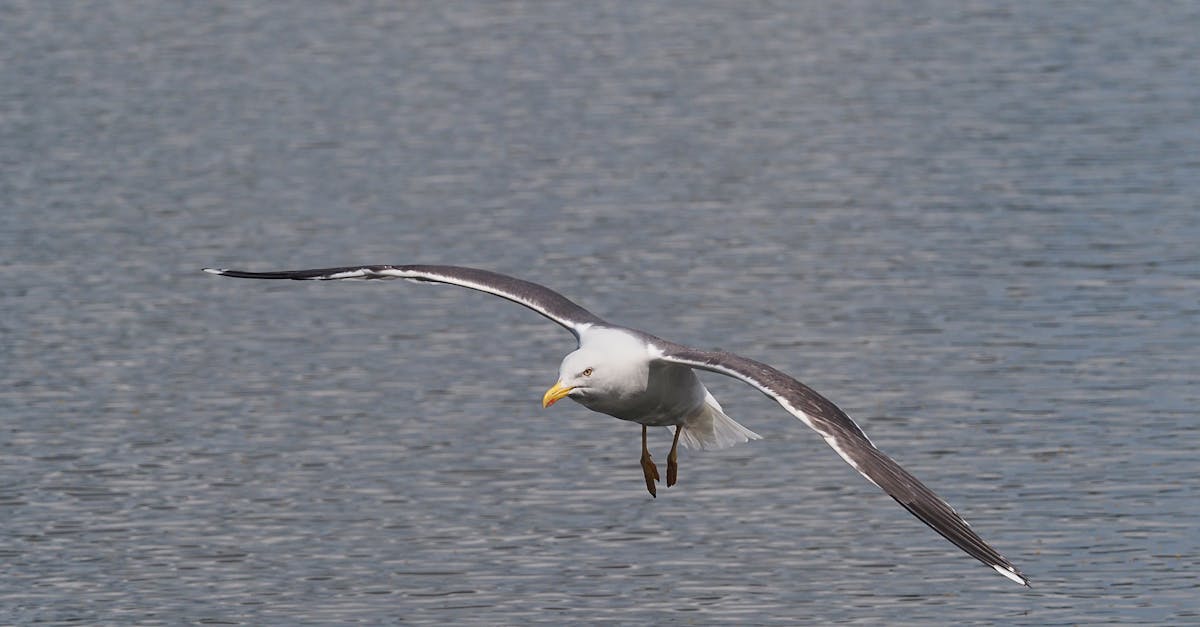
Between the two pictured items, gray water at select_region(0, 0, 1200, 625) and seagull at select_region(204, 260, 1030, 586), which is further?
gray water at select_region(0, 0, 1200, 625)

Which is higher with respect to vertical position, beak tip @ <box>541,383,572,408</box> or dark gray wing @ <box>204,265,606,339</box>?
dark gray wing @ <box>204,265,606,339</box>

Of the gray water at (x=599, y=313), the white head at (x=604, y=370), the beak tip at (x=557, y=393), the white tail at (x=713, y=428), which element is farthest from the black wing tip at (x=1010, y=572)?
the gray water at (x=599, y=313)

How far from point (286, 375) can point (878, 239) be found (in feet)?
39.9

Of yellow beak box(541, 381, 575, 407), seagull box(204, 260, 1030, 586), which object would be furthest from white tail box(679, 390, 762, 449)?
yellow beak box(541, 381, 575, 407)

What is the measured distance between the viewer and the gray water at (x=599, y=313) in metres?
25.2

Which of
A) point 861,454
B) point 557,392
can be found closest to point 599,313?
point 557,392

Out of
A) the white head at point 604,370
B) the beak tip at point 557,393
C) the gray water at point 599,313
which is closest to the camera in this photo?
the beak tip at point 557,393

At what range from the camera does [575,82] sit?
62.0 m

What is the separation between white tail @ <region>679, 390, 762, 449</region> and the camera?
68.6 feet

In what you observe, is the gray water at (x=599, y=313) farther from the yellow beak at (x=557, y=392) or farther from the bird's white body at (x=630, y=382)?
the yellow beak at (x=557, y=392)

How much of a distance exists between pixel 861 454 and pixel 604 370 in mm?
3082

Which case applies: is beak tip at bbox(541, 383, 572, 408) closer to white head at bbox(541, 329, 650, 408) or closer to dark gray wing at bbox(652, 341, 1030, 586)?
white head at bbox(541, 329, 650, 408)

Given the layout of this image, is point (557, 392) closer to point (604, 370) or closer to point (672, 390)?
point (604, 370)

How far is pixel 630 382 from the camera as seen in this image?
1930 centimetres
